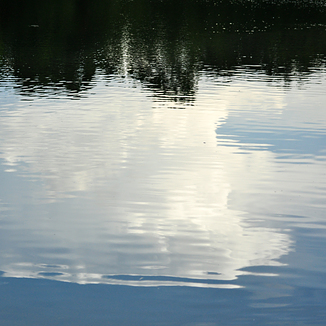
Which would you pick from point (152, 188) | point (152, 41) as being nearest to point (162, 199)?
point (152, 188)

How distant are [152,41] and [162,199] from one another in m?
42.9

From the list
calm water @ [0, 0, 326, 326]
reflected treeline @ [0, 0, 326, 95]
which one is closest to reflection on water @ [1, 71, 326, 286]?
calm water @ [0, 0, 326, 326]

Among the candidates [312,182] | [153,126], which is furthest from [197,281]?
[153,126]

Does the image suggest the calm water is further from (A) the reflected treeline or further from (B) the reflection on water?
(A) the reflected treeline

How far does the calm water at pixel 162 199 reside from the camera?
750 cm

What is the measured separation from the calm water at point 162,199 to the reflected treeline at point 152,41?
127 cm

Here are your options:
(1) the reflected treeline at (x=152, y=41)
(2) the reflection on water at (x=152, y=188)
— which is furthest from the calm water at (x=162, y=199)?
(1) the reflected treeline at (x=152, y=41)

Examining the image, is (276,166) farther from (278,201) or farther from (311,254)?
(311,254)

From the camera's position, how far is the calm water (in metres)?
7.50

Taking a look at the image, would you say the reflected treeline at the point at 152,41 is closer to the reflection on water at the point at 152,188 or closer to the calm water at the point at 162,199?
the calm water at the point at 162,199

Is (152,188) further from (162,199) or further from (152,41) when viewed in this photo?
(152,41)

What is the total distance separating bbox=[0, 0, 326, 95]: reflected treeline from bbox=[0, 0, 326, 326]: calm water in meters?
1.27

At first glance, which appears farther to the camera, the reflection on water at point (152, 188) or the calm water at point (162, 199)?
the reflection on water at point (152, 188)

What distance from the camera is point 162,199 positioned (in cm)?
1148
